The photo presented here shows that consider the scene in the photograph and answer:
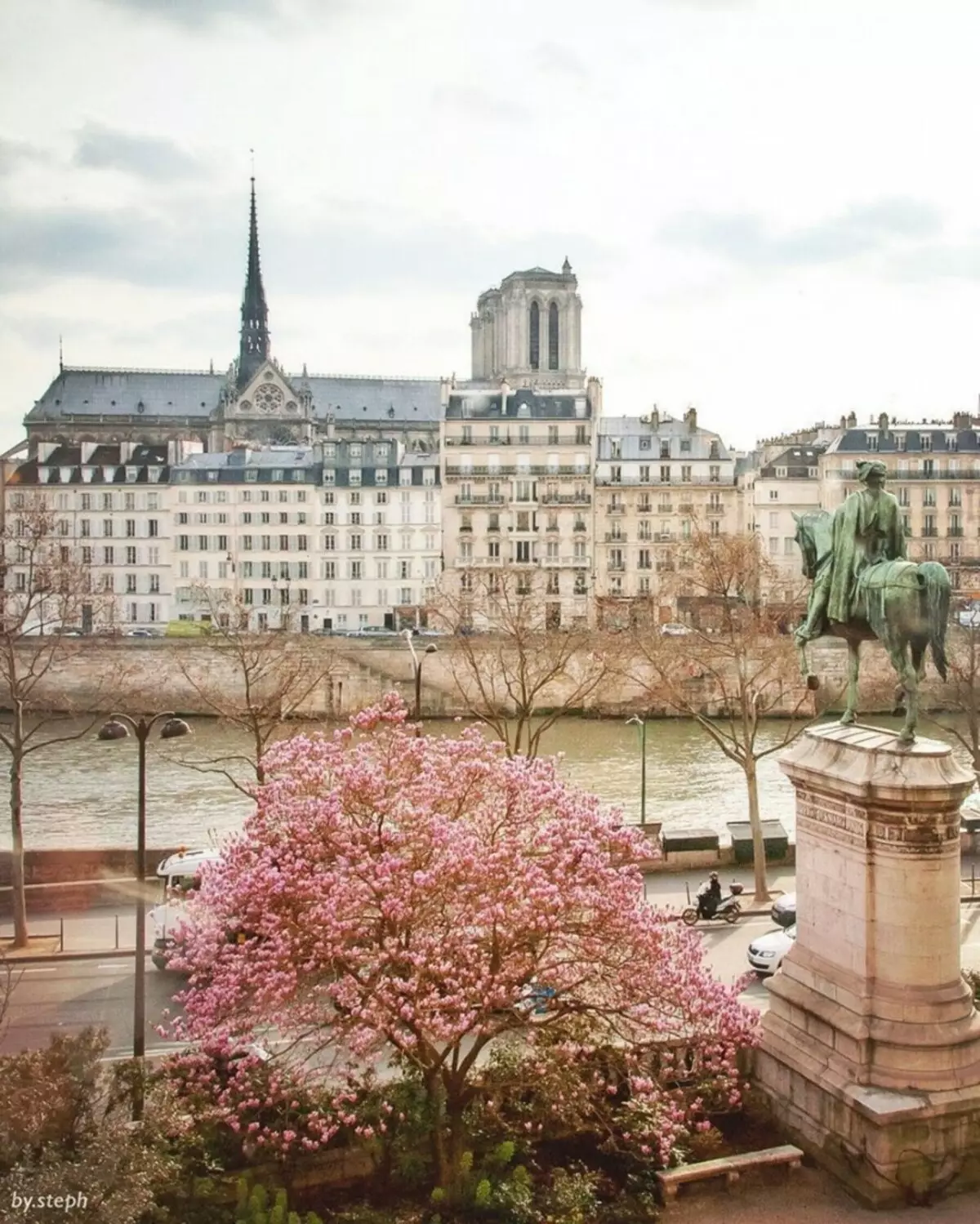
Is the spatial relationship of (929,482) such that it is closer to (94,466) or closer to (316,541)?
(316,541)

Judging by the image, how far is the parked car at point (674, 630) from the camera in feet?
133

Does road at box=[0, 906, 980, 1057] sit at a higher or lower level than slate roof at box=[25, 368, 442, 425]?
lower

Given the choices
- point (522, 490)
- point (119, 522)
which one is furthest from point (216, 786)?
point (119, 522)

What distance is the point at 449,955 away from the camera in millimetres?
8078

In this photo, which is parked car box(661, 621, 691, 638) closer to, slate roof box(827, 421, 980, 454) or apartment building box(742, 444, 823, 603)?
apartment building box(742, 444, 823, 603)

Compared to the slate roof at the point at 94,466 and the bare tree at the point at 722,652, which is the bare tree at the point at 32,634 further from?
the bare tree at the point at 722,652

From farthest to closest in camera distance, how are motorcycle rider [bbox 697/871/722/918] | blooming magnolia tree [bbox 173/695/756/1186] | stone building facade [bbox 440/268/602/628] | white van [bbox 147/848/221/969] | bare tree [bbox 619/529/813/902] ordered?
stone building facade [bbox 440/268/602/628]
bare tree [bbox 619/529/813/902]
motorcycle rider [bbox 697/871/722/918]
white van [bbox 147/848/221/969]
blooming magnolia tree [bbox 173/695/756/1186]

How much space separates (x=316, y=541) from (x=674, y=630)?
18206 mm

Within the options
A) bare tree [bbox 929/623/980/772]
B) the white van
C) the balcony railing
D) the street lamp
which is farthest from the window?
the white van

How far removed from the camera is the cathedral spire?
293 ft

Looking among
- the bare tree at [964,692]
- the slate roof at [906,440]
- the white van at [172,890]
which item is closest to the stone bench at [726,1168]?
the white van at [172,890]

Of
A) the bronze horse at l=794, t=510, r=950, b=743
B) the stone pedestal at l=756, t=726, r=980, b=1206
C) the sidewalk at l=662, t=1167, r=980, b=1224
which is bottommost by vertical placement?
the sidewalk at l=662, t=1167, r=980, b=1224

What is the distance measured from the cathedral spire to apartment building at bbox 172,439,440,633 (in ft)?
119

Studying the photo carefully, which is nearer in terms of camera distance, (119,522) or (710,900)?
(710,900)
